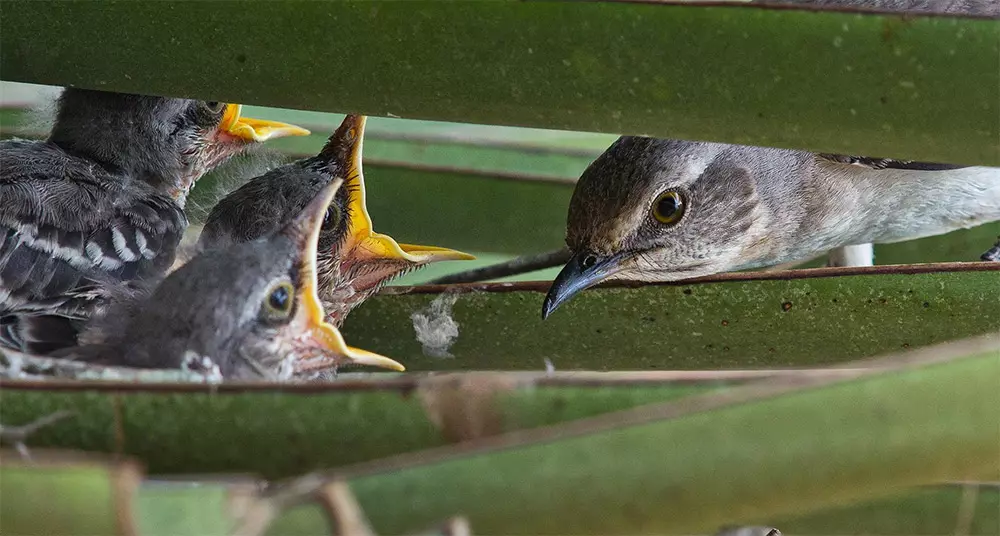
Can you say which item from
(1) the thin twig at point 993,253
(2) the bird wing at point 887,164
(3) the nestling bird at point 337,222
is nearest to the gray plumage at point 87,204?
(3) the nestling bird at point 337,222

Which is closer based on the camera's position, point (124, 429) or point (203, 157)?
point (124, 429)

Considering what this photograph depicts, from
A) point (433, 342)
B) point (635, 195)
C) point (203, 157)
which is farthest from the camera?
point (203, 157)

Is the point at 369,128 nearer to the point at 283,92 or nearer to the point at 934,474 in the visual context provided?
the point at 283,92

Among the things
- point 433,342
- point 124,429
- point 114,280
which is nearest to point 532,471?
point 124,429

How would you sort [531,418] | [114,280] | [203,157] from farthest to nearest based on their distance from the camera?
[203,157], [114,280], [531,418]

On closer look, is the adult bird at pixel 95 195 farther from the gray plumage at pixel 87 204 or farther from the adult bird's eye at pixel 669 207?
the adult bird's eye at pixel 669 207

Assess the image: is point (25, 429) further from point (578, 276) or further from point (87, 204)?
point (87, 204)

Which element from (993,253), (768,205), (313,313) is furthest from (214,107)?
(993,253)
